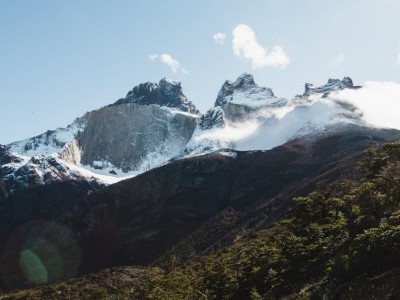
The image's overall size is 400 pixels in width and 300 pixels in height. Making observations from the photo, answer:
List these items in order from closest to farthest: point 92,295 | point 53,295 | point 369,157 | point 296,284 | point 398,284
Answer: point 398,284
point 296,284
point 369,157
point 92,295
point 53,295

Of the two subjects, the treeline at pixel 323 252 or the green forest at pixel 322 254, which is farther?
the treeline at pixel 323 252

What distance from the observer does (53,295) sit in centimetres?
9669

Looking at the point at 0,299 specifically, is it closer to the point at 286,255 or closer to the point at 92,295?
the point at 92,295

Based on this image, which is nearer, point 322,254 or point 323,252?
point 322,254

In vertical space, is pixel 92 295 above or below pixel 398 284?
below

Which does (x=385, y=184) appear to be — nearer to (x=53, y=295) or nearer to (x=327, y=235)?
(x=327, y=235)

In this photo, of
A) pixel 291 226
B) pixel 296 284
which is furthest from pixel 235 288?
pixel 291 226

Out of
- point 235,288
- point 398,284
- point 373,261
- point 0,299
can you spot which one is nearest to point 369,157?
point 235,288

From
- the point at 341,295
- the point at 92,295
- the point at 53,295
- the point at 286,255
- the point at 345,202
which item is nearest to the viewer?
the point at 341,295

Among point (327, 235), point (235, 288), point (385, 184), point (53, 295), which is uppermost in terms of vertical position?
point (385, 184)

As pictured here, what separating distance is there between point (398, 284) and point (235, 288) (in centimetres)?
2289

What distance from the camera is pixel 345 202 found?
5522 cm

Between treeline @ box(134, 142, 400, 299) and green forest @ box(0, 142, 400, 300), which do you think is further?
treeline @ box(134, 142, 400, 299)

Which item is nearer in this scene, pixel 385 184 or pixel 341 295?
pixel 341 295
